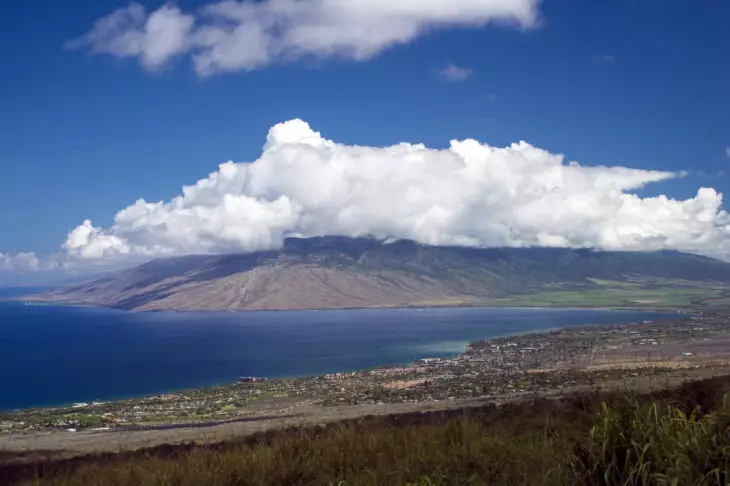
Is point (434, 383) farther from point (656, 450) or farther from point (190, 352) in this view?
point (190, 352)

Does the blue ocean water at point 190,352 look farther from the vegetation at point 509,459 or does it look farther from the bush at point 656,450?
the bush at point 656,450

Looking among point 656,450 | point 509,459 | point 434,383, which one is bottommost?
point 434,383

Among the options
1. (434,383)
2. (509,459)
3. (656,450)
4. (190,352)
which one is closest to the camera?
(656,450)

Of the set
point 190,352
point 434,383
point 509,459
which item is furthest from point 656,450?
point 190,352

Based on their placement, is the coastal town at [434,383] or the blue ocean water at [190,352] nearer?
the coastal town at [434,383]

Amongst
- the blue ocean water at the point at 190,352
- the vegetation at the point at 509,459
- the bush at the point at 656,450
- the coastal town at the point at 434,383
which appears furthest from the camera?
the blue ocean water at the point at 190,352

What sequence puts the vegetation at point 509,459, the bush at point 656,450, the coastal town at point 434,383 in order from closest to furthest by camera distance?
the bush at point 656,450 → the vegetation at point 509,459 → the coastal town at point 434,383

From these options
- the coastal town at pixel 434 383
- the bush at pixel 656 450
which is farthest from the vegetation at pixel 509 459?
the coastal town at pixel 434 383
